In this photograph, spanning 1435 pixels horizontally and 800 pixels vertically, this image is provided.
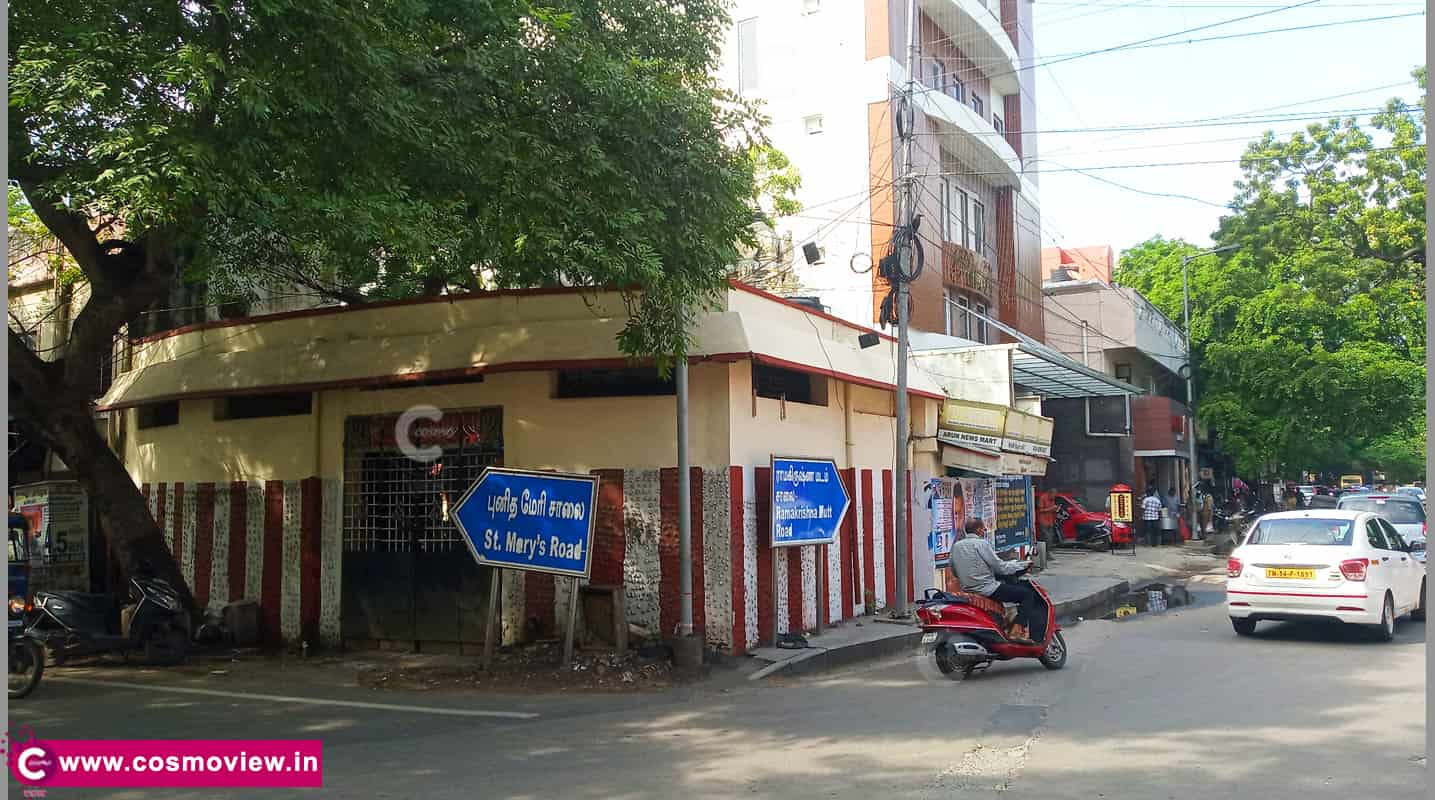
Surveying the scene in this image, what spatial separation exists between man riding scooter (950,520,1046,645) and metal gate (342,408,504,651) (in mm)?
5471

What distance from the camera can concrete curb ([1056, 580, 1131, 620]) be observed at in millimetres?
16906

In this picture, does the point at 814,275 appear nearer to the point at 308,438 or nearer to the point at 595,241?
the point at 308,438

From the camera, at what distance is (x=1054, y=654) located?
10.9 m

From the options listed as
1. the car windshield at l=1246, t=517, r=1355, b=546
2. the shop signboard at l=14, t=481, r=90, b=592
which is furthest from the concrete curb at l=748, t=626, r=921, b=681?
the shop signboard at l=14, t=481, r=90, b=592

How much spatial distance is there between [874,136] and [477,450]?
13931 millimetres

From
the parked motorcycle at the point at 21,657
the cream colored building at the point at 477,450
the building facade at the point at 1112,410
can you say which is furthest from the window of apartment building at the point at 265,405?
the building facade at the point at 1112,410

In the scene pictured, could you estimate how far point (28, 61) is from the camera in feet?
23.6

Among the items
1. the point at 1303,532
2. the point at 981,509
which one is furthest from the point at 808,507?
the point at 981,509

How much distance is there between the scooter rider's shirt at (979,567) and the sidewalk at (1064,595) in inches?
82.3

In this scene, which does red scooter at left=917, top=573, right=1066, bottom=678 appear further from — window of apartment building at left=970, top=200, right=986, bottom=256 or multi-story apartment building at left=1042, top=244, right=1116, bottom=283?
multi-story apartment building at left=1042, top=244, right=1116, bottom=283

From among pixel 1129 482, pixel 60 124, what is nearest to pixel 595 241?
pixel 60 124

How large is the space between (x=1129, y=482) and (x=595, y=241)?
26601mm

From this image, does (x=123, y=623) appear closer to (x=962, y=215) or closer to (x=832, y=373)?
(x=832, y=373)

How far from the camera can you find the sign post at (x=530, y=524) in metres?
11.1
